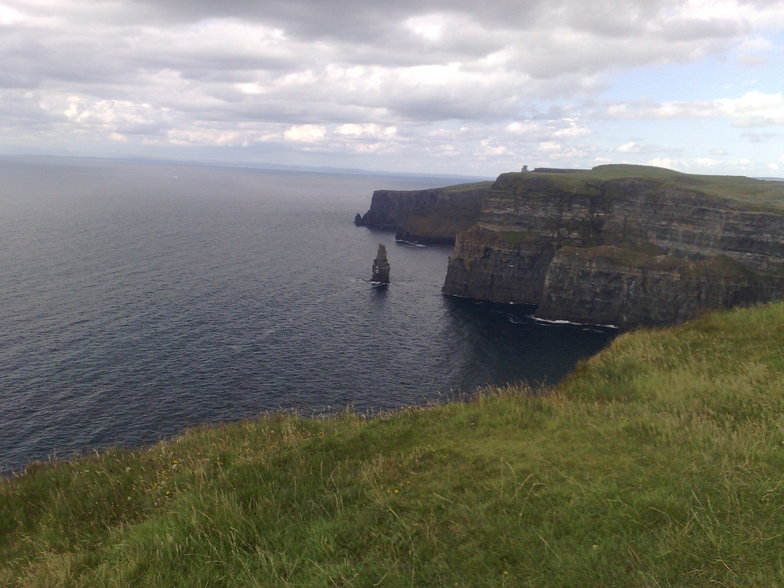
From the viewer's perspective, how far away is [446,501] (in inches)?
405

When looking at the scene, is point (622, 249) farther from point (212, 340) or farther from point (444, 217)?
point (444, 217)

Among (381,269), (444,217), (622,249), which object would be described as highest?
(444,217)

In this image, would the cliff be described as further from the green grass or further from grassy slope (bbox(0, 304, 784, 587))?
grassy slope (bbox(0, 304, 784, 587))

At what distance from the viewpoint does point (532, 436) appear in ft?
44.3

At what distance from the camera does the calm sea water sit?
4697cm

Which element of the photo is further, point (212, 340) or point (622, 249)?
point (622, 249)

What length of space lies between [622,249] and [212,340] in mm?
74341

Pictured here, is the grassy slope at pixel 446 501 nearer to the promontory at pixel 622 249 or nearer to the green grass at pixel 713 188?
the promontory at pixel 622 249

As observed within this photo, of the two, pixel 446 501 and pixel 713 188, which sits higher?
pixel 713 188

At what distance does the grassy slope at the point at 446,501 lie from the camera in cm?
801

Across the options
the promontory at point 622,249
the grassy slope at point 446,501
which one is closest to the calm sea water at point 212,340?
the promontory at point 622,249

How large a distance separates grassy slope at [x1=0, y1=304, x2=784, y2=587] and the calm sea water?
9100mm

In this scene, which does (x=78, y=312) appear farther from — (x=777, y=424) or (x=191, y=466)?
(x=777, y=424)

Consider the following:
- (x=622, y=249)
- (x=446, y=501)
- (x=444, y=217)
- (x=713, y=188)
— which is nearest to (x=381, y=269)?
(x=622, y=249)
